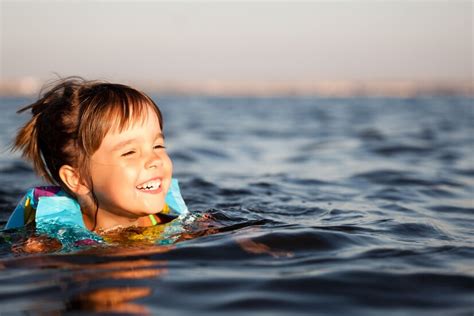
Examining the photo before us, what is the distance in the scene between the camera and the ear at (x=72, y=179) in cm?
479

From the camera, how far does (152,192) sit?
4.55m

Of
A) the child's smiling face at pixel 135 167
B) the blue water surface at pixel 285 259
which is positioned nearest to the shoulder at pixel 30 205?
the blue water surface at pixel 285 259

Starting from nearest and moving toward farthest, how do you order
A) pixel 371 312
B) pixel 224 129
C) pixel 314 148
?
pixel 371 312, pixel 314 148, pixel 224 129

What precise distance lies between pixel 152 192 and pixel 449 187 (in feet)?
15.2

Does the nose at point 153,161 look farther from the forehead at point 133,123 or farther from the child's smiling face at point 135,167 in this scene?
the forehead at point 133,123

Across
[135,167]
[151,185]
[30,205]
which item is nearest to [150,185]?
[151,185]

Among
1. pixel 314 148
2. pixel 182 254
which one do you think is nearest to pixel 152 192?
pixel 182 254

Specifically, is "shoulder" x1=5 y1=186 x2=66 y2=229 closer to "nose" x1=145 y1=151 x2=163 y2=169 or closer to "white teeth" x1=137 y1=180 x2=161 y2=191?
"white teeth" x1=137 y1=180 x2=161 y2=191

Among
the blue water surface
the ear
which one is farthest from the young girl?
the blue water surface

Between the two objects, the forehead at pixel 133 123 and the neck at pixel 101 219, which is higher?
the forehead at pixel 133 123

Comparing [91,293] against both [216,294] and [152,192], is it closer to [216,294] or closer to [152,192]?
[216,294]

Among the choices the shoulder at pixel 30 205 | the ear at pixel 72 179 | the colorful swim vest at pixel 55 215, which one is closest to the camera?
the colorful swim vest at pixel 55 215

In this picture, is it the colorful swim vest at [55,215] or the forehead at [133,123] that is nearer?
the forehead at [133,123]

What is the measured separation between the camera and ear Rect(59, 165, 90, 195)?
4789mm
